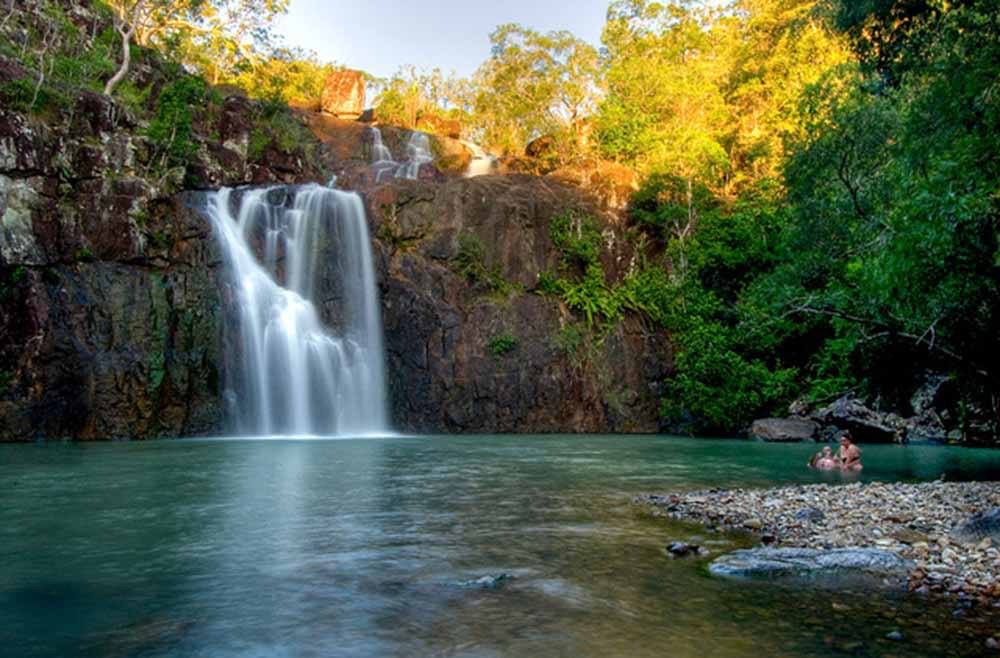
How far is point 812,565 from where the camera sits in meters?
6.64

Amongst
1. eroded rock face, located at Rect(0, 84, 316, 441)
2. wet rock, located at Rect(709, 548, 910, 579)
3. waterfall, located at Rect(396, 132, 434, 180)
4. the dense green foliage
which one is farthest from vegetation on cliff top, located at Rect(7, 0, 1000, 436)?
waterfall, located at Rect(396, 132, 434, 180)

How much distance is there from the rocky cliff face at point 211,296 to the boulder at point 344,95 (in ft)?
33.3

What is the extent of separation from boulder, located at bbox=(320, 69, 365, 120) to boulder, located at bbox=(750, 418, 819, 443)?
31.8 meters

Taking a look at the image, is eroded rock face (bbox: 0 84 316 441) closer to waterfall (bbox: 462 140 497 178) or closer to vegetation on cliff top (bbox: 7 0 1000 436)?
vegetation on cliff top (bbox: 7 0 1000 436)

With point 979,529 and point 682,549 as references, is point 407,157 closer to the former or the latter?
point 682,549

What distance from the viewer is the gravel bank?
6324mm

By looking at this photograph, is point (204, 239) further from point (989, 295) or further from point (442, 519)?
point (989, 295)

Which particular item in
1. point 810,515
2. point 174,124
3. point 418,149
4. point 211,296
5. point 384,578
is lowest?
point 384,578

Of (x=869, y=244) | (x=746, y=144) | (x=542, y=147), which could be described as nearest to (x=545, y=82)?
Answer: (x=542, y=147)

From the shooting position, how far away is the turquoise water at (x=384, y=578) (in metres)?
4.97

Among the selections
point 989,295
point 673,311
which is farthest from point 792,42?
point 989,295

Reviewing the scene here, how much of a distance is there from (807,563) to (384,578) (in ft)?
12.4

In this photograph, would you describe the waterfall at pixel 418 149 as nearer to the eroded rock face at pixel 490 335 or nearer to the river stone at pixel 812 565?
the eroded rock face at pixel 490 335

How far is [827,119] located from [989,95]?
10417 millimetres
